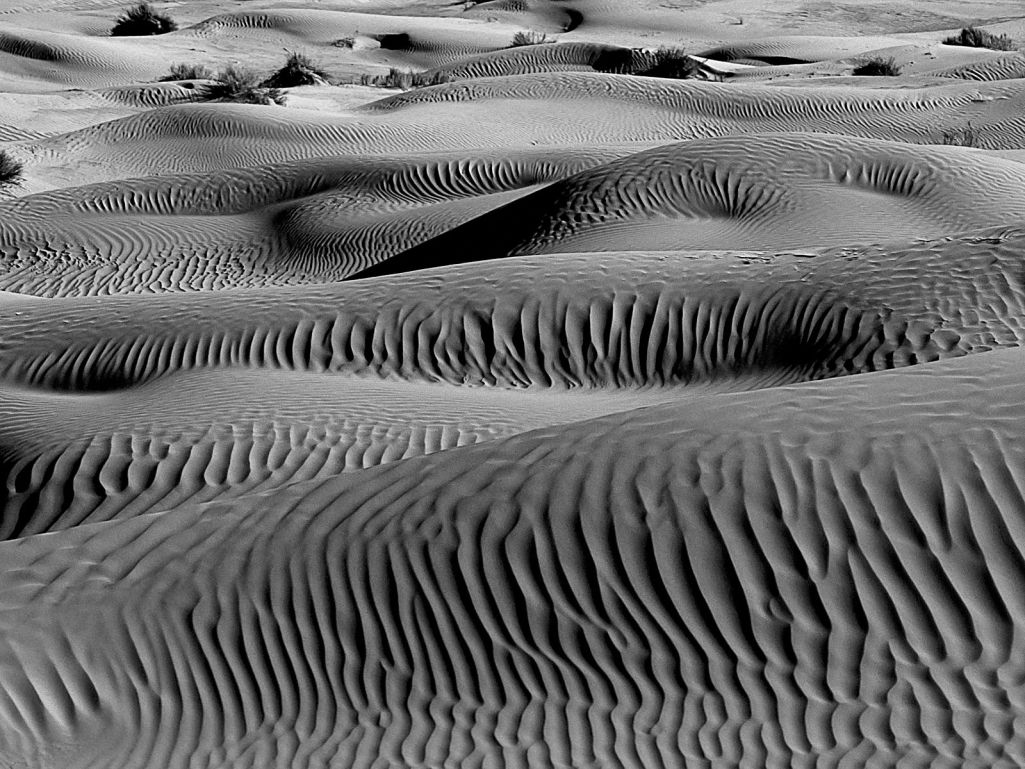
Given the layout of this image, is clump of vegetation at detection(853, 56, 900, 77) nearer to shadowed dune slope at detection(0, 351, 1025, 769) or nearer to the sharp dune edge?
the sharp dune edge

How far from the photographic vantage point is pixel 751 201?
9.04m

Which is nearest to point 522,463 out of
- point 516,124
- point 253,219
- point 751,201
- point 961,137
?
point 751,201

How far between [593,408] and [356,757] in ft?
8.79

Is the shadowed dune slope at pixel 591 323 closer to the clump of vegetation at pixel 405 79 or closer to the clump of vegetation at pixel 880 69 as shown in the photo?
the clump of vegetation at pixel 880 69

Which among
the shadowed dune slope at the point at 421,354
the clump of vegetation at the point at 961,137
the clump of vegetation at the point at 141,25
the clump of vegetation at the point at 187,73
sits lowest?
the shadowed dune slope at the point at 421,354

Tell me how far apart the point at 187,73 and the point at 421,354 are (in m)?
16.9

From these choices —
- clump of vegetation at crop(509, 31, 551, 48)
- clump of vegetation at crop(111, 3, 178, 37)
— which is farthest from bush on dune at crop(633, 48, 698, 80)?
clump of vegetation at crop(111, 3, 178, 37)

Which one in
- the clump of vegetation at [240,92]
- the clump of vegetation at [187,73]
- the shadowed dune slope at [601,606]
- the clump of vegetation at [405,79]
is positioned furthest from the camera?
the clump of vegetation at [187,73]

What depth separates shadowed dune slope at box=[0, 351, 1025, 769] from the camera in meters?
2.87

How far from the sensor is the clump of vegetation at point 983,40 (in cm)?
2356

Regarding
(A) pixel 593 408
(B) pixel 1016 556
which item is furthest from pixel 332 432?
(B) pixel 1016 556

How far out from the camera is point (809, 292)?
622 centimetres

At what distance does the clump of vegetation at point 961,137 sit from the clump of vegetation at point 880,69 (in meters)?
6.07

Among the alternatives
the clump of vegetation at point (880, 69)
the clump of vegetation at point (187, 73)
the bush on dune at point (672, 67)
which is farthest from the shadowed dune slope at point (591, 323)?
the clump of vegetation at point (187, 73)
